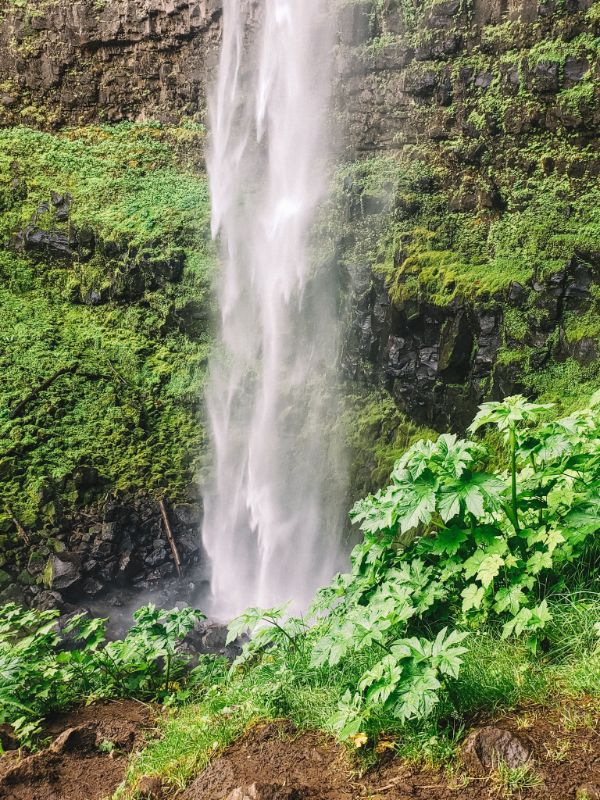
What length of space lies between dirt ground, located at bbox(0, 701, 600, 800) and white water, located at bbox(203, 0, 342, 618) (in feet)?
17.8

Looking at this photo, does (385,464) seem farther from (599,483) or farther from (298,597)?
(599,483)

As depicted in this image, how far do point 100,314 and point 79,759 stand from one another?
857cm

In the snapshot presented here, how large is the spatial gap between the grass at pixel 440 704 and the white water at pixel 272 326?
17.2 feet

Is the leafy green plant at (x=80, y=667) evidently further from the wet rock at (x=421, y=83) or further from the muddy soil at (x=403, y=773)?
the wet rock at (x=421, y=83)

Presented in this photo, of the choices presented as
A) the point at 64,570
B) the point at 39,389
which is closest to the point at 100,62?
the point at 39,389

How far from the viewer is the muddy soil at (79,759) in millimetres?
2410

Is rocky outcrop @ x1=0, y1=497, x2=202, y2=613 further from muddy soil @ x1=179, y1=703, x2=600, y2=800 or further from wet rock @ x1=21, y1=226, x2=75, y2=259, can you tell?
muddy soil @ x1=179, y1=703, x2=600, y2=800

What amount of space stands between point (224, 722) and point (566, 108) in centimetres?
784

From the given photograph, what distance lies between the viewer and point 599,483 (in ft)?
7.42

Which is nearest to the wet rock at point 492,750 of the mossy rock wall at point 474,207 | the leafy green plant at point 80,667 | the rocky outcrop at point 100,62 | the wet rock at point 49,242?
the leafy green plant at point 80,667

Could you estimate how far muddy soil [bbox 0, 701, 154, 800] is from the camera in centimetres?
241

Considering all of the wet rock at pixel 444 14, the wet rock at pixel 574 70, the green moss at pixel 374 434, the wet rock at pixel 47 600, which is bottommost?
the wet rock at pixel 47 600

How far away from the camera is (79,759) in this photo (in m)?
2.62

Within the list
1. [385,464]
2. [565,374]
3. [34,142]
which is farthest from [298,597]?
[34,142]
